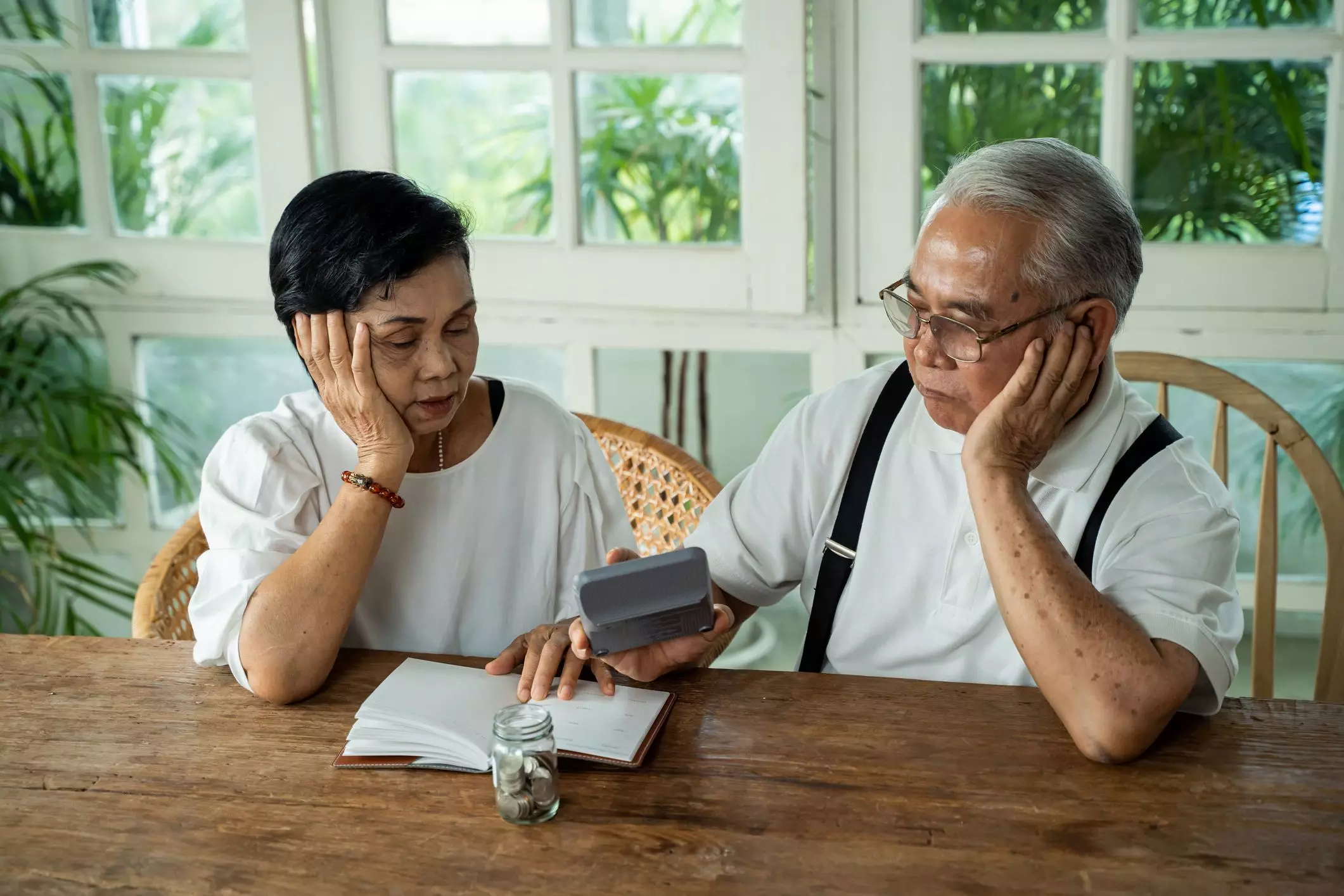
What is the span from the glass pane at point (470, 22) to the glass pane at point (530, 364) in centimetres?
66

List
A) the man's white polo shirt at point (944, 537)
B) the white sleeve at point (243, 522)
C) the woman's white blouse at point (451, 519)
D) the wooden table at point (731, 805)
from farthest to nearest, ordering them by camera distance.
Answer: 1. the woman's white blouse at point (451, 519)
2. the white sleeve at point (243, 522)
3. the man's white polo shirt at point (944, 537)
4. the wooden table at point (731, 805)

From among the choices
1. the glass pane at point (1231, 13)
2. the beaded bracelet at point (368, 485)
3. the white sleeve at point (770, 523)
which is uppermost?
the glass pane at point (1231, 13)

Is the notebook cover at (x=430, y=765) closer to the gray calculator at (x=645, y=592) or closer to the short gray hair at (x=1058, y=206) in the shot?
the gray calculator at (x=645, y=592)

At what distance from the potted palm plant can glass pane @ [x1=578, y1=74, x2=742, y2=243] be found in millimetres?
1097

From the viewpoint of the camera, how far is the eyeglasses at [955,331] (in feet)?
4.47

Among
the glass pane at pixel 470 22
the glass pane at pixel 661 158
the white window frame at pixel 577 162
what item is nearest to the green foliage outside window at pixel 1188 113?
the white window frame at pixel 577 162

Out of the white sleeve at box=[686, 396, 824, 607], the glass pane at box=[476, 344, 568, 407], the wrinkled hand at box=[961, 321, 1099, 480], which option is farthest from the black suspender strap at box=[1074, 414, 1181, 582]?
the glass pane at box=[476, 344, 568, 407]

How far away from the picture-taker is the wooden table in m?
1.04

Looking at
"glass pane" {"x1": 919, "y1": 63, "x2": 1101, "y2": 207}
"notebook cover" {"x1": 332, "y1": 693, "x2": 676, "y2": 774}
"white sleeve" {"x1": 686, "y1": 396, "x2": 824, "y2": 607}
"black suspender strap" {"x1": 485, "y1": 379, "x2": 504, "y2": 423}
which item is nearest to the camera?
"notebook cover" {"x1": 332, "y1": 693, "x2": 676, "y2": 774}

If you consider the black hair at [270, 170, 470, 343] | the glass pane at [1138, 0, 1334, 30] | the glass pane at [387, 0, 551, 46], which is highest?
the glass pane at [387, 0, 551, 46]

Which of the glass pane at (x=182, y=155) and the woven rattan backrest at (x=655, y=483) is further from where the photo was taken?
the glass pane at (x=182, y=155)

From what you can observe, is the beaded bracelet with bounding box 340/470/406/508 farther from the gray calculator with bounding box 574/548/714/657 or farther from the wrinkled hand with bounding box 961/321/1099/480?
the wrinkled hand with bounding box 961/321/1099/480

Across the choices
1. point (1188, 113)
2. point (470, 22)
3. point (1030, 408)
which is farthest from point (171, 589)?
point (1188, 113)

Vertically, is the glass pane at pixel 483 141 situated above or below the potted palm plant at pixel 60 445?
above
